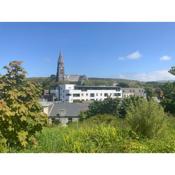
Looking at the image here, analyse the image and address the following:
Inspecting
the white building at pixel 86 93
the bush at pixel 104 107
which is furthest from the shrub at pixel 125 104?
the white building at pixel 86 93

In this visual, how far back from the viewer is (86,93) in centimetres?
764

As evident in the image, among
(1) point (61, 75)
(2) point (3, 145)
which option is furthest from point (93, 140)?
(1) point (61, 75)

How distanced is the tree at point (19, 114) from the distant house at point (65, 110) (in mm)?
1267

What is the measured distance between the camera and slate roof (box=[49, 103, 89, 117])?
7.43 meters

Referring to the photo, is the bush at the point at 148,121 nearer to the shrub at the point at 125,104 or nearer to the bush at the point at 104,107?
the shrub at the point at 125,104

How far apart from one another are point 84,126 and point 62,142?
96 cm

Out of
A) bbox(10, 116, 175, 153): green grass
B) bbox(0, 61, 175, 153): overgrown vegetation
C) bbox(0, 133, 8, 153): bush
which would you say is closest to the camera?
bbox(0, 133, 8, 153): bush

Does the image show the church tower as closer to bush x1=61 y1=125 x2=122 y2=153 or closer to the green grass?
the green grass

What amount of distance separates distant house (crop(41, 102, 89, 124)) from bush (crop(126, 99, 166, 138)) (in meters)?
1.50

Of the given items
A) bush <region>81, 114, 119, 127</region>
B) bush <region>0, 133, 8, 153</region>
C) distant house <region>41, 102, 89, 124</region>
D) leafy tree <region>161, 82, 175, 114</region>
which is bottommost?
bush <region>0, 133, 8, 153</region>

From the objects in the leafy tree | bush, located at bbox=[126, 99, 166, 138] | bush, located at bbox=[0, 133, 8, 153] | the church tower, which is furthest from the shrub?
bush, located at bbox=[0, 133, 8, 153]

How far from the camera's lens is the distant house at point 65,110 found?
740 cm

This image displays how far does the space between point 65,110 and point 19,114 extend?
6.42 feet
